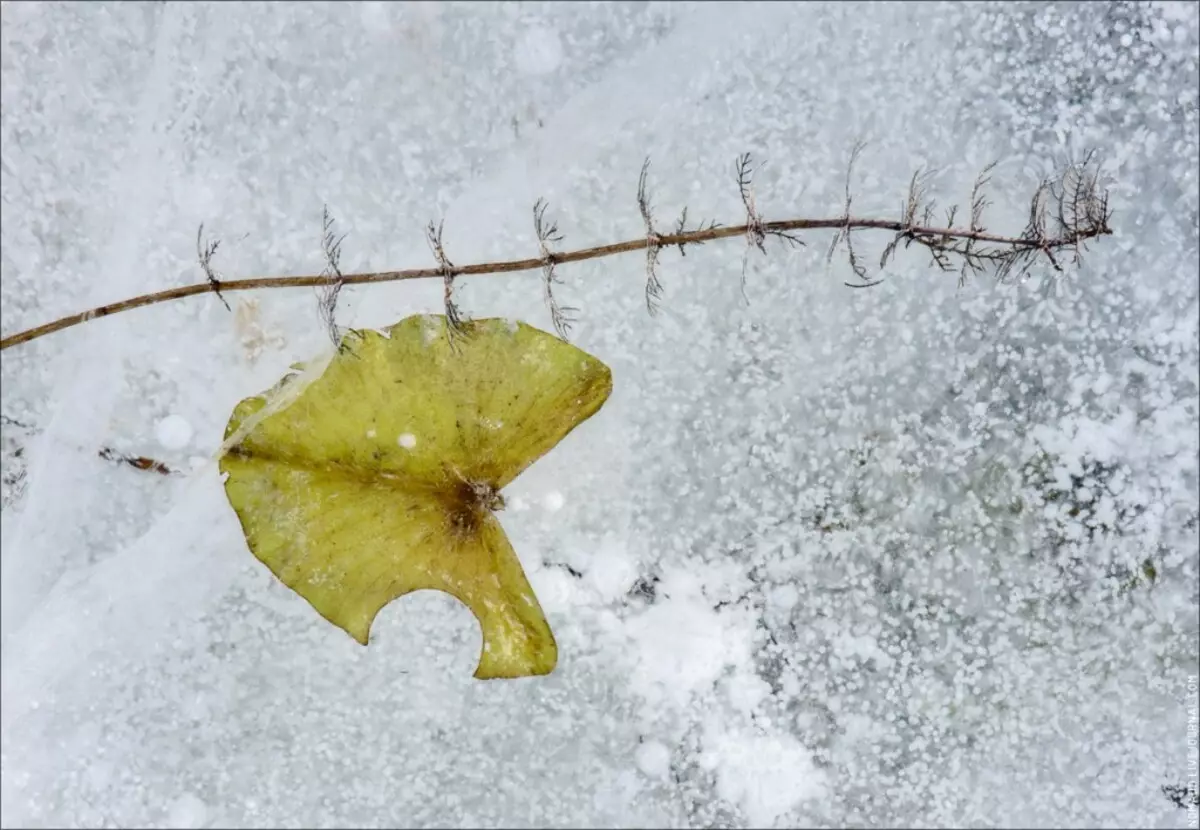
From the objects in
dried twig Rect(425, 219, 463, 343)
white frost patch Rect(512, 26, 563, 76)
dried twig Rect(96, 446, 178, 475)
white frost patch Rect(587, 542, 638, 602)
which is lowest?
white frost patch Rect(587, 542, 638, 602)

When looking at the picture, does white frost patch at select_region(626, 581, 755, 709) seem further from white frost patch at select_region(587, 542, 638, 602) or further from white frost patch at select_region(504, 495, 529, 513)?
white frost patch at select_region(504, 495, 529, 513)

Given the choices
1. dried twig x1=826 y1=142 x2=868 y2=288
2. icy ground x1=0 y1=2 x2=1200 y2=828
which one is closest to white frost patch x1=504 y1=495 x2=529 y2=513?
icy ground x1=0 y1=2 x2=1200 y2=828

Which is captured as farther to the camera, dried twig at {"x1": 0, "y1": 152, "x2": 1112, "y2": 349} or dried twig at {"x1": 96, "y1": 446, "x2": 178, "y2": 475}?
dried twig at {"x1": 96, "y1": 446, "x2": 178, "y2": 475}

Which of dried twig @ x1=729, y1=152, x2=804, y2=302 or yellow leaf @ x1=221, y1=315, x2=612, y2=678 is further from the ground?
dried twig @ x1=729, y1=152, x2=804, y2=302

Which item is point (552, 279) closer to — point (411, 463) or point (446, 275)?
point (446, 275)

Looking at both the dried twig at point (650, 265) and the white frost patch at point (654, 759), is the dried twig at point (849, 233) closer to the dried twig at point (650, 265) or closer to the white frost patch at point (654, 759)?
the dried twig at point (650, 265)

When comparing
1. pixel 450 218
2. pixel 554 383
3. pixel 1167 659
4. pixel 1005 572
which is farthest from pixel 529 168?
pixel 1167 659
